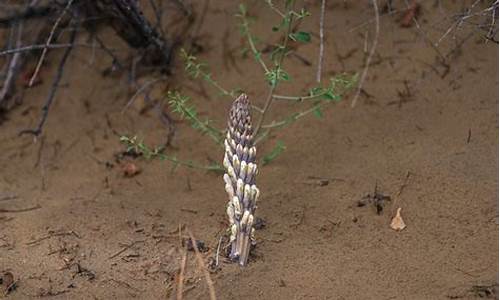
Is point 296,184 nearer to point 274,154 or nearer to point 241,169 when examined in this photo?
point 274,154

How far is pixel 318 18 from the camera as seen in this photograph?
461cm

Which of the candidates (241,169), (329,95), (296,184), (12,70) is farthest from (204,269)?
(12,70)

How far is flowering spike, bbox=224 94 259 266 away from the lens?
2951mm

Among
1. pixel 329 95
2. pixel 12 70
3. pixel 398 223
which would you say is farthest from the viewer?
pixel 12 70

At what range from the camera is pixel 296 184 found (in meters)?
3.65

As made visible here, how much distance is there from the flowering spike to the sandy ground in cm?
19

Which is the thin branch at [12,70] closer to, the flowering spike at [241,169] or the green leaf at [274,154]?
the green leaf at [274,154]

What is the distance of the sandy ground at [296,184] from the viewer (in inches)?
119

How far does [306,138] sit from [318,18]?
90 centimetres

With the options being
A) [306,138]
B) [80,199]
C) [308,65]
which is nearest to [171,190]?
[80,199]

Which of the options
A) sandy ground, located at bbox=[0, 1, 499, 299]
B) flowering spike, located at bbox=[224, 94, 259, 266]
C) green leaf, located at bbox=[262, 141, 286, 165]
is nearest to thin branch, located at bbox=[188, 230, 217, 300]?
sandy ground, located at bbox=[0, 1, 499, 299]

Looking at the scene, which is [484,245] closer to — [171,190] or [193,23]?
[171,190]

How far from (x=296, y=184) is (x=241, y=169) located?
28.7 inches

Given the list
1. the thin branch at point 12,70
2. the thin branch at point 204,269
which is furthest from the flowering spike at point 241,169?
the thin branch at point 12,70
